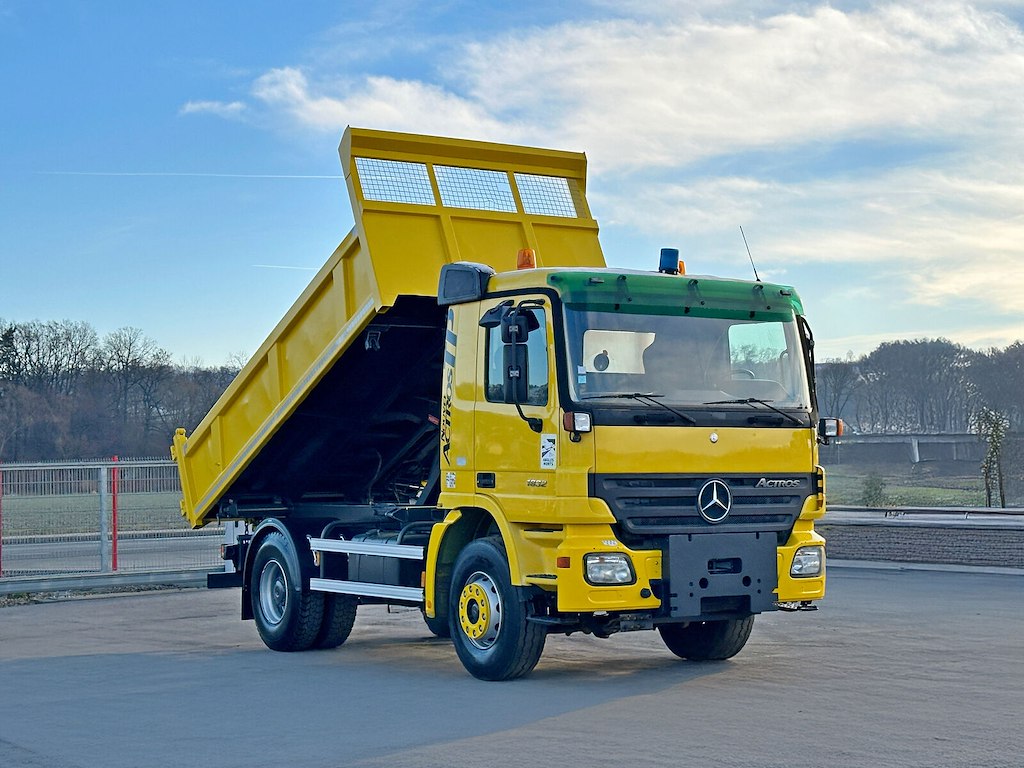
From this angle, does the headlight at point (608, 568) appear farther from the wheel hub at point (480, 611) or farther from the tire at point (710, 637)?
the tire at point (710, 637)

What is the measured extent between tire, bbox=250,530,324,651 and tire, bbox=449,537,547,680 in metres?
2.46

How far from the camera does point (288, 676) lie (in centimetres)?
1052

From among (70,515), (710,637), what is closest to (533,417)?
(710,637)

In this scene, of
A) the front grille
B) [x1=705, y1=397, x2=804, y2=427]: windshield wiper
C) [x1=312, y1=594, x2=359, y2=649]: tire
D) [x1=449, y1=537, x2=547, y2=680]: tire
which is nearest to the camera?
the front grille

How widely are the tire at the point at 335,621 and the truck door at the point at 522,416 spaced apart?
9.73ft

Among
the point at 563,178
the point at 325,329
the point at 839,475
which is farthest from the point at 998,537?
the point at 839,475

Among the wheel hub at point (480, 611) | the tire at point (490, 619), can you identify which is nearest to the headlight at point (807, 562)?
the tire at point (490, 619)

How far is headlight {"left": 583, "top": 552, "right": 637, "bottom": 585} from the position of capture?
9.09m

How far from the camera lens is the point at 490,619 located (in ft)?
31.8

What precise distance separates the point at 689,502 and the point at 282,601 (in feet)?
15.6

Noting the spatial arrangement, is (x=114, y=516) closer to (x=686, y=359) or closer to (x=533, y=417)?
(x=533, y=417)

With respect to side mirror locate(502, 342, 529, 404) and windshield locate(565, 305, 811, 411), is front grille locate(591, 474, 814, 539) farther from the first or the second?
side mirror locate(502, 342, 529, 404)

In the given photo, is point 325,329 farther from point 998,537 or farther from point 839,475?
point 839,475

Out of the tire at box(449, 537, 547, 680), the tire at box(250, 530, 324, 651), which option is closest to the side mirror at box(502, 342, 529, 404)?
the tire at box(449, 537, 547, 680)
